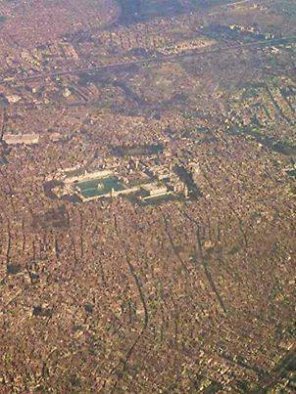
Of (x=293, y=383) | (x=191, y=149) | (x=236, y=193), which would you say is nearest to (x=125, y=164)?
(x=191, y=149)

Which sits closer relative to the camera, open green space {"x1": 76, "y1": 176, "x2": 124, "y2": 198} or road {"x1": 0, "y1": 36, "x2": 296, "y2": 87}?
open green space {"x1": 76, "y1": 176, "x2": 124, "y2": 198}

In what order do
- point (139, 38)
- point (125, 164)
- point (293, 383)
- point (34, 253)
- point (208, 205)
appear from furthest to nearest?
1. point (139, 38)
2. point (125, 164)
3. point (208, 205)
4. point (34, 253)
5. point (293, 383)

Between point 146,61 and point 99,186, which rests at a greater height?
point 99,186

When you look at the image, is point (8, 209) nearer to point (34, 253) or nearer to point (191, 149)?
point (34, 253)

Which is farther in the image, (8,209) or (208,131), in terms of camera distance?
(208,131)

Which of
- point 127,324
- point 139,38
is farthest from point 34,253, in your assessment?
point 139,38

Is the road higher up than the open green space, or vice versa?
the open green space

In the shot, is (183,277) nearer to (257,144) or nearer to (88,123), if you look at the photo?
(257,144)

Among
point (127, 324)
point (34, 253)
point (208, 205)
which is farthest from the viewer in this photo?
point (208, 205)

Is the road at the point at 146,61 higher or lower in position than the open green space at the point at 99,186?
lower

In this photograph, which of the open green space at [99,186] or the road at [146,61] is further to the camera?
the road at [146,61]

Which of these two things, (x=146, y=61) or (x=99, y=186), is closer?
(x=99, y=186)
